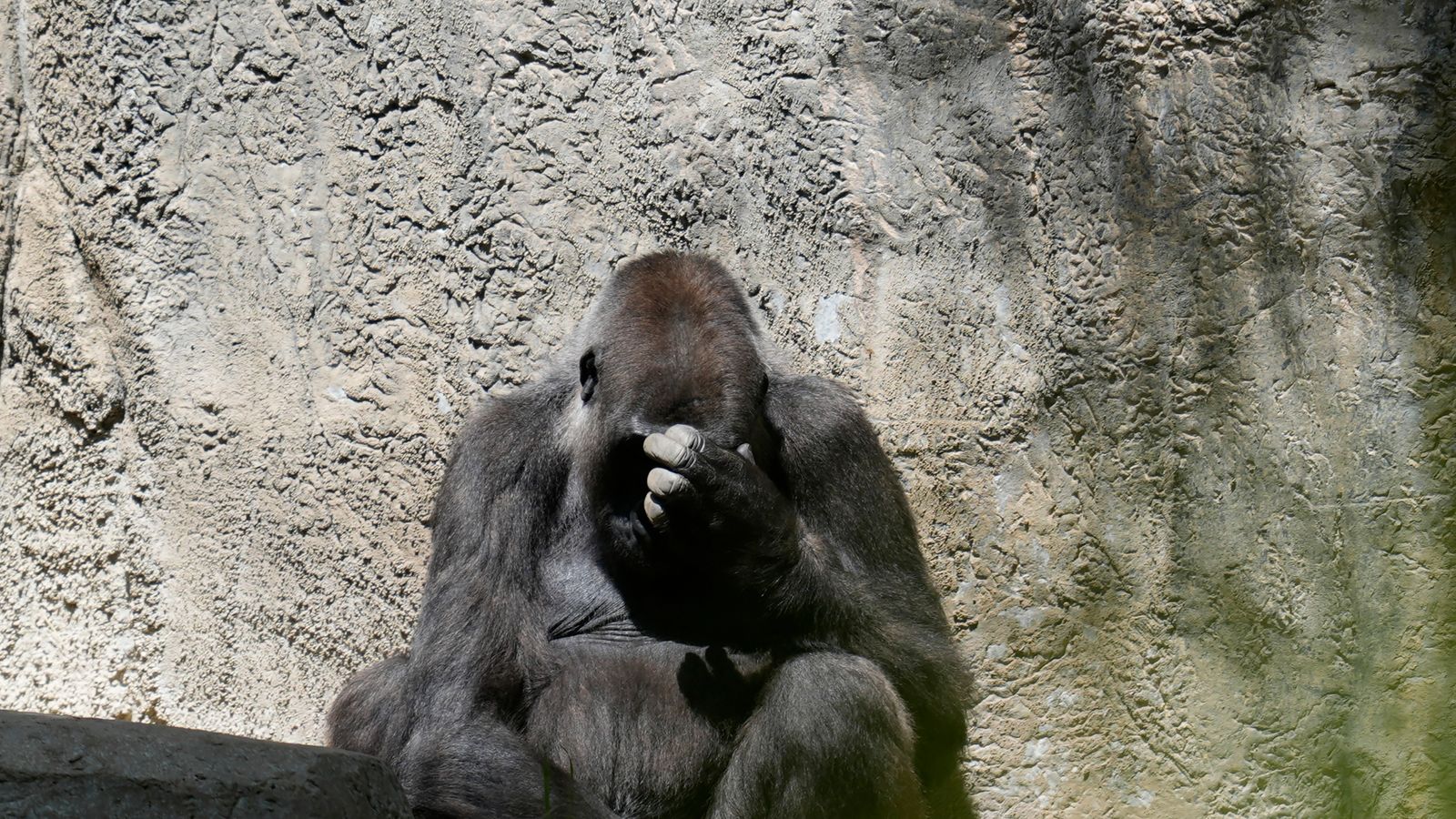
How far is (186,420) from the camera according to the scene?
3.88 metres

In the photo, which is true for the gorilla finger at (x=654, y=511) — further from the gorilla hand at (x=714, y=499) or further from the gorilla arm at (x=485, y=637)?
the gorilla arm at (x=485, y=637)

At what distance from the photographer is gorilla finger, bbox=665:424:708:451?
→ 2725 mm

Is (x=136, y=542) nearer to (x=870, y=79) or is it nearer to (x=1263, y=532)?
(x=870, y=79)

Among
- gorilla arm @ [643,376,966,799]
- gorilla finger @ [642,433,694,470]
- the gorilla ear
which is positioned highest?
the gorilla ear

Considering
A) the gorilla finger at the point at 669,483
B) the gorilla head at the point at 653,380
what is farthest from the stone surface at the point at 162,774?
the gorilla head at the point at 653,380

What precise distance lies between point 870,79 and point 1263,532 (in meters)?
1.53

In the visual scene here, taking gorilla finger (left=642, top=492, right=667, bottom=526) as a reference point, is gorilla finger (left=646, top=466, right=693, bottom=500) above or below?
above

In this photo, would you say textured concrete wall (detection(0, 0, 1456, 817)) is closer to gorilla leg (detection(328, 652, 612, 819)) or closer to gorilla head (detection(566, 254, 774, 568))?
gorilla head (detection(566, 254, 774, 568))

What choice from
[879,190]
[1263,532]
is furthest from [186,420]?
[1263,532]

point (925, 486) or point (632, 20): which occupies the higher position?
point (632, 20)

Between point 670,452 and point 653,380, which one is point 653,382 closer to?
point 653,380

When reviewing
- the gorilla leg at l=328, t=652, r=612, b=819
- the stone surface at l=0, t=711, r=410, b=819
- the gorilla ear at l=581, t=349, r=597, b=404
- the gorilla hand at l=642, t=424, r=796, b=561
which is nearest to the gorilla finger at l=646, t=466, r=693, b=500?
the gorilla hand at l=642, t=424, r=796, b=561

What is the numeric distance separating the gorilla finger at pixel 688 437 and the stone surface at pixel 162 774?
2.95 feet

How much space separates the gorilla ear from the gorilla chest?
0.62 metres
